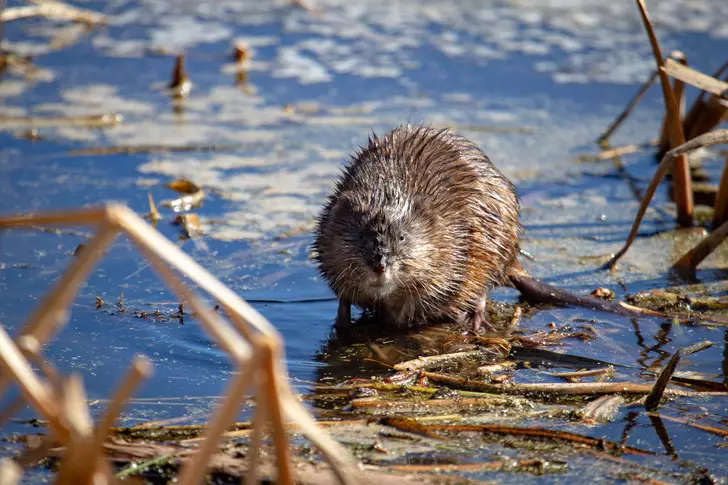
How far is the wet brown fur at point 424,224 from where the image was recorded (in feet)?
14.7

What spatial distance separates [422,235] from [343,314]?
56cm

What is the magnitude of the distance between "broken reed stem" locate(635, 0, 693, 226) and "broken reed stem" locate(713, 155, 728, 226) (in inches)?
6.7

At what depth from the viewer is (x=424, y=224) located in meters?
4.58

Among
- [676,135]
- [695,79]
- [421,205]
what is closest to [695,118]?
[676,135]

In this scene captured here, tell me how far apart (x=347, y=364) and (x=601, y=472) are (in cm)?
140

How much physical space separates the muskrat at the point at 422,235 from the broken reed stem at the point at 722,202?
1488 millimetres

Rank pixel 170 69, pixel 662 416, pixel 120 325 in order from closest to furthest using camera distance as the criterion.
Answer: pixel 662 416 → pixel 120 325 → pixel 170 69

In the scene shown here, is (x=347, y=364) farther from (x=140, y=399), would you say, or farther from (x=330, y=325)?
(x=140, y=399)

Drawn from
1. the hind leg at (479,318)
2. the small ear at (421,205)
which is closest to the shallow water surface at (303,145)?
the hind leg at (479,318)

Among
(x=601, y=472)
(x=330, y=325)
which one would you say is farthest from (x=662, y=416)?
(x=330, y=325)

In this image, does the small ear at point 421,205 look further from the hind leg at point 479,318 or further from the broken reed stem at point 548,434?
the broken reed stem at point 548,434

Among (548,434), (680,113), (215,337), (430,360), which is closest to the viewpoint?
(215,337)

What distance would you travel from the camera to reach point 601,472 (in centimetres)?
314

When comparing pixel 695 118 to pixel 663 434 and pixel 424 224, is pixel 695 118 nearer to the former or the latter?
pixel 424 224
